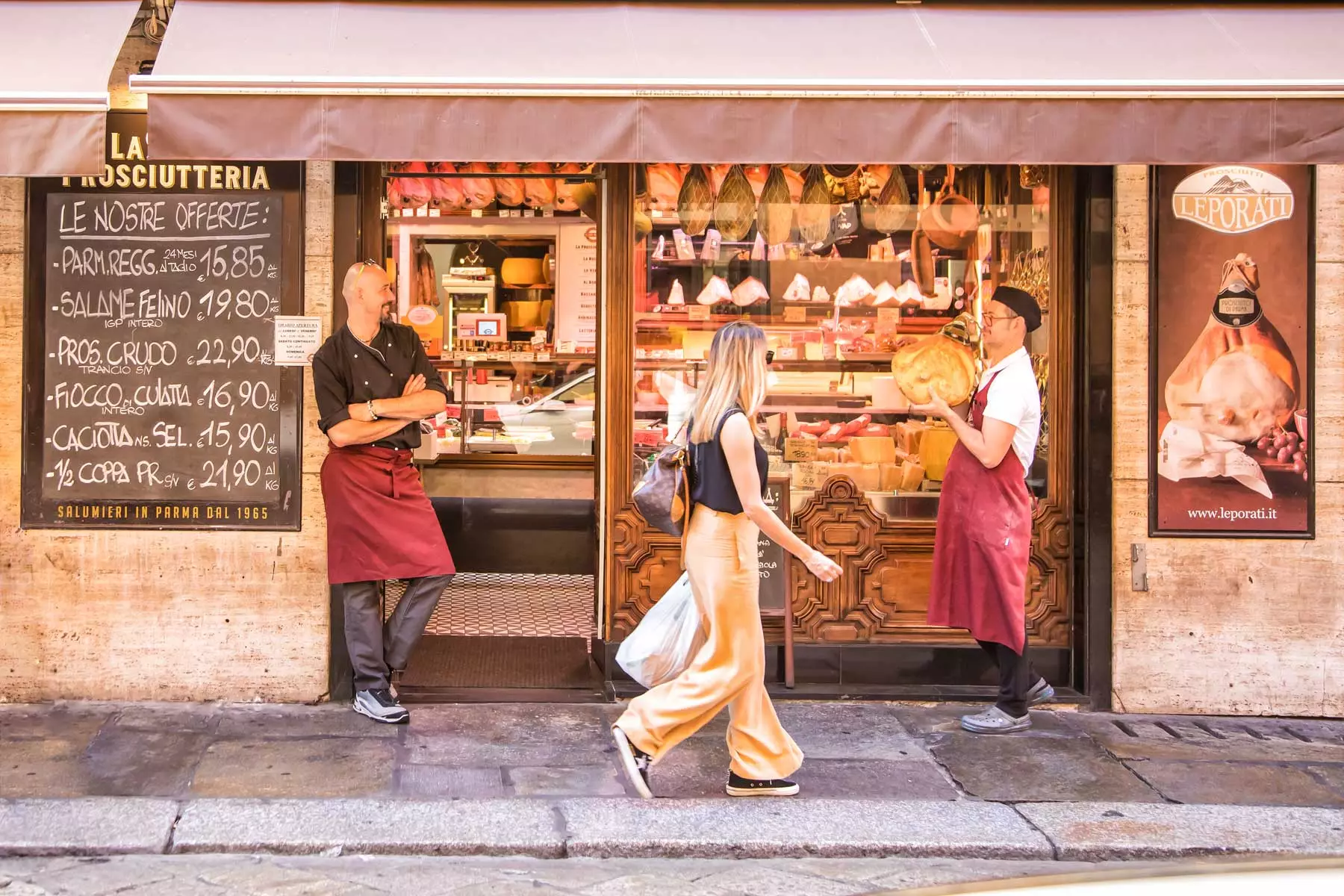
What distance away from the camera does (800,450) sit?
7.18m

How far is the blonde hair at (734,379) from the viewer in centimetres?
518

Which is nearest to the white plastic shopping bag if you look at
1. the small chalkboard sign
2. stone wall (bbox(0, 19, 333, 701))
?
the small chalkboard sign

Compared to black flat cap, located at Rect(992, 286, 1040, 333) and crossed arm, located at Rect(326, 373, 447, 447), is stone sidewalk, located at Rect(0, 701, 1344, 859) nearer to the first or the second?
crossed arm, located at Rect(326, 373, 447, 447)

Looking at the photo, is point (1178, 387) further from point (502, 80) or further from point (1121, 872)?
point (1121, 872)

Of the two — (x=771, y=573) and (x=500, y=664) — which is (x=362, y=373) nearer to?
(x=500, y=664)

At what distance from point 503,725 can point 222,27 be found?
3435 millimetres

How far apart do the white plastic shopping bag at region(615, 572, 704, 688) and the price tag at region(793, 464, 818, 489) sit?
1736 millimetres

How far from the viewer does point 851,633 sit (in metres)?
7.02

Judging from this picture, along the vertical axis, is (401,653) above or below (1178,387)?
below

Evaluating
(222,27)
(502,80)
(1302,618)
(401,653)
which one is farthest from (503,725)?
(1302,618)

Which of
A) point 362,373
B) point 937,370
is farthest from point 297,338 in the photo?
point 937,370

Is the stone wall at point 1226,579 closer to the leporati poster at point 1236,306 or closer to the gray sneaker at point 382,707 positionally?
the leporati poster at point 1236,306

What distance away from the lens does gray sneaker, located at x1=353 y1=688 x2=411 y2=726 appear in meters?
6.34

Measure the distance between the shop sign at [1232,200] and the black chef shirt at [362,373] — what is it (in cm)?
373
